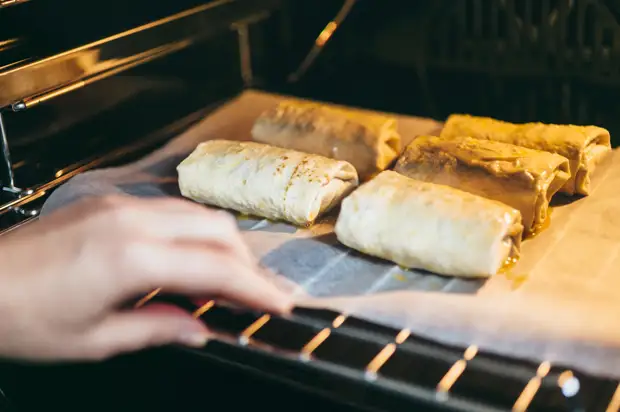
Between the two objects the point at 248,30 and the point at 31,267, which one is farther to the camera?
the point at 248,30

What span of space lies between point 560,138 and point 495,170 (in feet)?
0.54

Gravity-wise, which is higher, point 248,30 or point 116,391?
point 248,30

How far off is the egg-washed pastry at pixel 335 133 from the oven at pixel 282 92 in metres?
0.21

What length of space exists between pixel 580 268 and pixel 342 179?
40cm

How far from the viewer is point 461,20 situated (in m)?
1.56

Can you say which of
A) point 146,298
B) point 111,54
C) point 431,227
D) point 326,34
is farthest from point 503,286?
point 326,34

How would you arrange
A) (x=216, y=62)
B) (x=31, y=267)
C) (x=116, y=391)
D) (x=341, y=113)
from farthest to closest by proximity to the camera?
(x=216, y=62)
(x=341, y=113)
(x=116, y=391)
(x=31, y=267)

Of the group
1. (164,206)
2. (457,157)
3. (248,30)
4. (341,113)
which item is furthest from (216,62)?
(164,206)

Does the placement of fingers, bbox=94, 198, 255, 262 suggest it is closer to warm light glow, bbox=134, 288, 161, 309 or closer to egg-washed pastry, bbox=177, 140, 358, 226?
warm light glow, bbox=134, 288, 161, 309

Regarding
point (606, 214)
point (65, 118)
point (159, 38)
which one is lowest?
point (606, 214)

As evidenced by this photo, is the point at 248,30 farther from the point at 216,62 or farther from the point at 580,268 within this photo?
the point at 580,268

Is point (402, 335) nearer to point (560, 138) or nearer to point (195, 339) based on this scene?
point (195, 339)

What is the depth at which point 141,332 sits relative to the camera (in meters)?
0.95

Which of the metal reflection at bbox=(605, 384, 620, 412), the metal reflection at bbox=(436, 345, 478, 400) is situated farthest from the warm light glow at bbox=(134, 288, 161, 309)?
the metal reflection at bbox=(605, 384, 620, 412)
